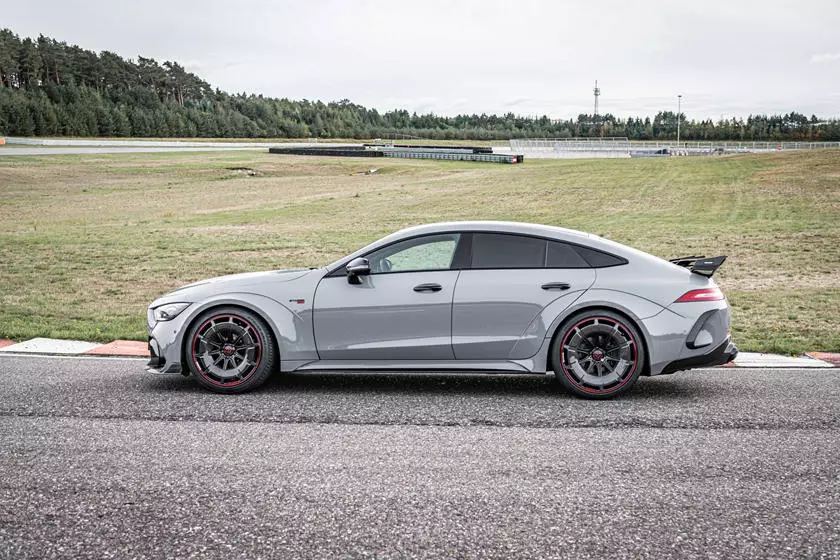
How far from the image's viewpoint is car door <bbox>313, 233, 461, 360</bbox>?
21.5 ft

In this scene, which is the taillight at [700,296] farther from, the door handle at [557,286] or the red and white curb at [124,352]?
the red and white curb at [124,352]

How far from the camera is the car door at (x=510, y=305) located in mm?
6488

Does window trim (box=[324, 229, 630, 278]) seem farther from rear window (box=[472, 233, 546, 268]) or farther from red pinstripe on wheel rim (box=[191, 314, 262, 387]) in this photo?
red pinstripe on wheel rim (box=[191, 314, 262, 387])

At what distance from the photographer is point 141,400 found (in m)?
6.55

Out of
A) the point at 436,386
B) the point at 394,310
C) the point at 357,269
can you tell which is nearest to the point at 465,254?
the point at 394,310

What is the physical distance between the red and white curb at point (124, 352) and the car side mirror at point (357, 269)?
3130mm

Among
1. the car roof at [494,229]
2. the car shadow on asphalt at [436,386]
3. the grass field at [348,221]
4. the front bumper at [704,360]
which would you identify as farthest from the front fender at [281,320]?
the grass field at [348,221]

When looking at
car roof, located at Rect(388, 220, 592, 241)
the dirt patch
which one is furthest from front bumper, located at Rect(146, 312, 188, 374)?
the dirt patch

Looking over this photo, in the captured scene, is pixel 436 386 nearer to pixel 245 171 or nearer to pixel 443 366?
pixel 443 366

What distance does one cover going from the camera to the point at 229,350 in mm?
6699

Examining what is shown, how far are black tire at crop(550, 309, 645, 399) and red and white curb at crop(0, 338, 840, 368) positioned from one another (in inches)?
85.0

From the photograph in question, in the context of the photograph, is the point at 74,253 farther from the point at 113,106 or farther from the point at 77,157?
the point at 113,106

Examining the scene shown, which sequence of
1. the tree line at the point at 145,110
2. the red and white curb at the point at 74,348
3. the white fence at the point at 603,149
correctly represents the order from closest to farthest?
1. the red and white curb at the point at 74,348
2. the white fence at the point at 603,149
3. the tree line at the point at 145,110

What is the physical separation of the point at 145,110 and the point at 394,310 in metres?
131
